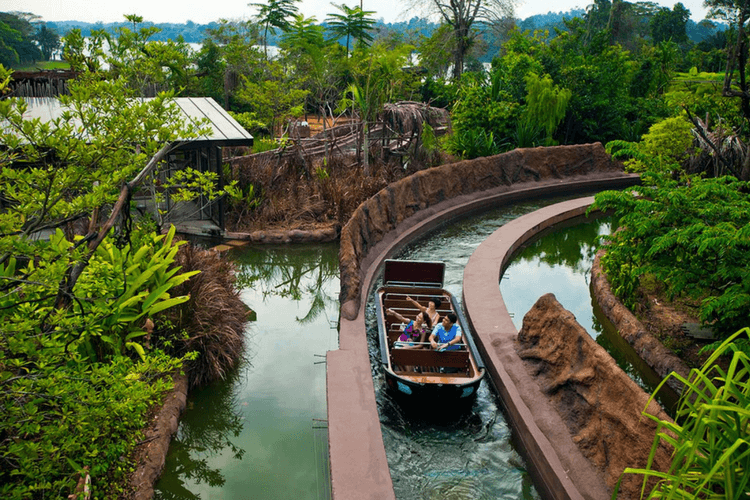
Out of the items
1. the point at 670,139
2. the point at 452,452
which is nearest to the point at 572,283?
the point at 670,139

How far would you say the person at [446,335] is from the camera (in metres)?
8.74

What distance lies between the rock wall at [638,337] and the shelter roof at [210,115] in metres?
7.53

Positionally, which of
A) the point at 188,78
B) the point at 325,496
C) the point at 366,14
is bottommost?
the point at 325,496

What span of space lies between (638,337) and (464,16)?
34395 mm

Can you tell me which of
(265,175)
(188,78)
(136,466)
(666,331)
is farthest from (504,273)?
(188,78)

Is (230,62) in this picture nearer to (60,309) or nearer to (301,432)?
(301,432)

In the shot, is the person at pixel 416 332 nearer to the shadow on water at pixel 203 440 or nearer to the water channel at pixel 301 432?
the water channel at pixel 301 432

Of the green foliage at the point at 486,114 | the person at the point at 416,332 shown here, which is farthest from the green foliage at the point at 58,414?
the green foliage at the point at 486,114

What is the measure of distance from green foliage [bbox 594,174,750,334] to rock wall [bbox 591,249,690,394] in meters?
0.80

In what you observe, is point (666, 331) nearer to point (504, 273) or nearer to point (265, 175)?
point (504, 273)

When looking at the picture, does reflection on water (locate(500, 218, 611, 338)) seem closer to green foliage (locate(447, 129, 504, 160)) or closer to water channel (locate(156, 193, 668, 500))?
water channel (locate(156, 193, 668, 500))

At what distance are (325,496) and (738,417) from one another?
4146 millimetres

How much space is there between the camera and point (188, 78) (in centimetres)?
2591

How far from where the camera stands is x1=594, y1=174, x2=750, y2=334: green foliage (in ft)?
24.2
